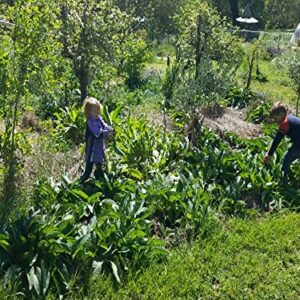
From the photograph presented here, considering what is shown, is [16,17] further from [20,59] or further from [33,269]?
[33,269]

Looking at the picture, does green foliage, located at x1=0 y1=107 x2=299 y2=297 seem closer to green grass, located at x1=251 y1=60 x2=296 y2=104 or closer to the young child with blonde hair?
the young child with blonde hair

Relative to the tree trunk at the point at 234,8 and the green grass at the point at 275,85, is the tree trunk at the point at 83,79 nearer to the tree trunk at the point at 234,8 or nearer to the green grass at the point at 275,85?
the green grass at the point at 275,85

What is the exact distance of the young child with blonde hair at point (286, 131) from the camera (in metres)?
6.61

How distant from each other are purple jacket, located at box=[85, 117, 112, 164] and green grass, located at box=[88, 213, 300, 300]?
5.39 feet

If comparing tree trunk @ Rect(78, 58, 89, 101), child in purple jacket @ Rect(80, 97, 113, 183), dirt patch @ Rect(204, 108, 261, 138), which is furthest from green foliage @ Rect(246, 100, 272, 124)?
→ child in purple jacket @ Rect(80, 97, 113, 183)

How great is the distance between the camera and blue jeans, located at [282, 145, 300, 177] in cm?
679

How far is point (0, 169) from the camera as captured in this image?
5918 mm

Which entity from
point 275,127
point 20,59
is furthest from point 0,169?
point 275,127

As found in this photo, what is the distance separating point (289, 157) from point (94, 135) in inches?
120

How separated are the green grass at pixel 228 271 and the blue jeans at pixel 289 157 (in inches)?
52.3

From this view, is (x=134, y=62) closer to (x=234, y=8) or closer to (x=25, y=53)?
(x=25, y=53)

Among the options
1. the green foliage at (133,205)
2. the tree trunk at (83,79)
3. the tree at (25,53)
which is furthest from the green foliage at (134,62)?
the tree at (25,53)

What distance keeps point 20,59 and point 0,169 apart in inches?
59.2

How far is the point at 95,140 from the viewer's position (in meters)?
5.89
